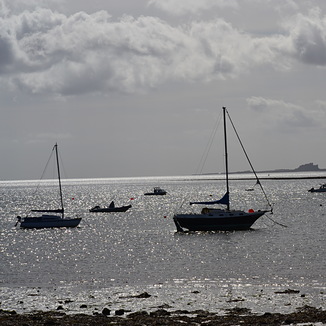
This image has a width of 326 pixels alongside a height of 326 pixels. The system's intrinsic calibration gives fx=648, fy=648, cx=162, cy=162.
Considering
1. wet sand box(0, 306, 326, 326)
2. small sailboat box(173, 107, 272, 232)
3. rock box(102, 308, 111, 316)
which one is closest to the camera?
wet sand box(0, 306, 326, 326)

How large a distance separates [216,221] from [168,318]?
47.5 meters

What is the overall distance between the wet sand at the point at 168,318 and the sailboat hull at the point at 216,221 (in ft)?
149

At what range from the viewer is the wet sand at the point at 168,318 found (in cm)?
2798

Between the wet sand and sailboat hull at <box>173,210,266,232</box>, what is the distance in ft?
149

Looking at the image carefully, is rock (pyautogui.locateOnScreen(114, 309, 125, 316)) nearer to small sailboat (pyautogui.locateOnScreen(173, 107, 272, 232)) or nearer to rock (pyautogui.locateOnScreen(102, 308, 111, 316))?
rock (pyautogui.locateOnScreen(102, 308, 111, 316))

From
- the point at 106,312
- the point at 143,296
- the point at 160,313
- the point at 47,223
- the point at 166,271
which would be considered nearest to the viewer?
the point at 160,313

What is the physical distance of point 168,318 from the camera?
29.2 m

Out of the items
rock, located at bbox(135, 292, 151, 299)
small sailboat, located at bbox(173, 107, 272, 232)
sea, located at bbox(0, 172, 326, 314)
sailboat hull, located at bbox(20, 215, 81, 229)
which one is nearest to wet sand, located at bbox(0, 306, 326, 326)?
sea, located at bbox(0, 172, 326, 314)

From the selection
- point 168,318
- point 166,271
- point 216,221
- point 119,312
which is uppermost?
point 216,221

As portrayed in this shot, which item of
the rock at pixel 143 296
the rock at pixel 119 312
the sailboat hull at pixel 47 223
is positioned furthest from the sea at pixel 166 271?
the sailboat hull at pixel 47 223

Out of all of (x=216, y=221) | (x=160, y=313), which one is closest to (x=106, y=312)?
(x=160, y=313)

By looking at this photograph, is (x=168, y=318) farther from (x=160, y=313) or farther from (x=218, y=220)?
(x=218, y=220)

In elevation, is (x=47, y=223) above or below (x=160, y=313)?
above

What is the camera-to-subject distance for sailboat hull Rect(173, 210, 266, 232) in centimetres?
7644
